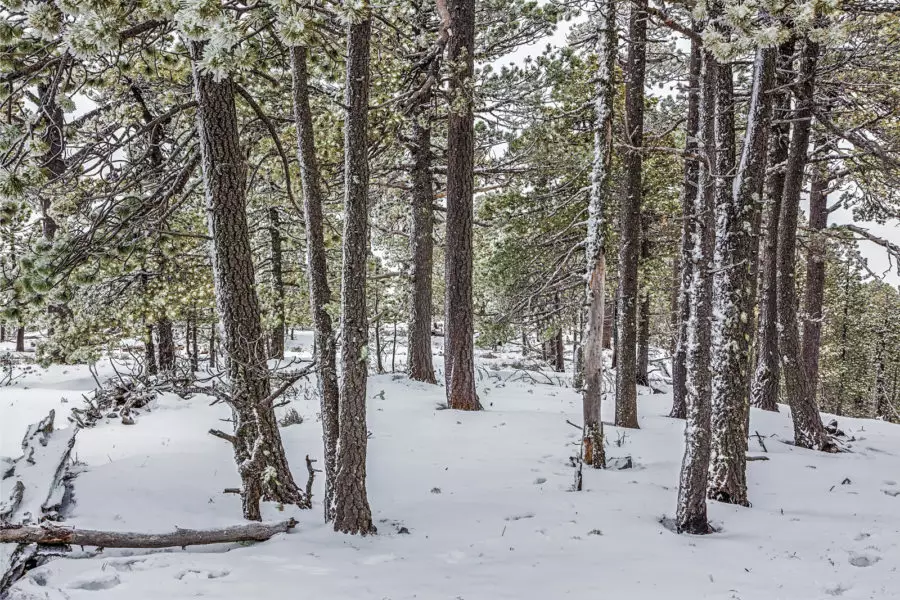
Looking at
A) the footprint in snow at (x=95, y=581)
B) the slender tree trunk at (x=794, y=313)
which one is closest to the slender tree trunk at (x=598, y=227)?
the slender tree trunk at (x=794, y=313)

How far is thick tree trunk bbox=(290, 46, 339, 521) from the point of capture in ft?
15.5

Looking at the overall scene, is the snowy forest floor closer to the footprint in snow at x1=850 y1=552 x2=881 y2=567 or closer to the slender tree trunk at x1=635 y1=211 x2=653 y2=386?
the footprint in snow at x1=850 y1=552 x2=881 y2=567

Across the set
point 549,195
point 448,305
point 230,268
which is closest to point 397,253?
point 549,195

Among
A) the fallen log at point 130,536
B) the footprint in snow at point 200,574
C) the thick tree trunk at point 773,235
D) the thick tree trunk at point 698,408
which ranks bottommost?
the footprint in snow at point 200,574

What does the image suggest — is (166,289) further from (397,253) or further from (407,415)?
(397,253)

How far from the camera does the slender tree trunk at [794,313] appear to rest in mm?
8102

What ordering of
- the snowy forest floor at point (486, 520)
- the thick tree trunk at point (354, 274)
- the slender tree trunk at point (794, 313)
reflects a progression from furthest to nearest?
1. the slender tree trunk at point (794, 313)
2. the thick tree trunk at point (354, 274)
3. the snowy forest floor at point (486, 520)

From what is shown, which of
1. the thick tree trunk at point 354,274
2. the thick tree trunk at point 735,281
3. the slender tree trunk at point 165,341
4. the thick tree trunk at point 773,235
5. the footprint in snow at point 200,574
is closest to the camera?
the footprint in snow at point 200,574

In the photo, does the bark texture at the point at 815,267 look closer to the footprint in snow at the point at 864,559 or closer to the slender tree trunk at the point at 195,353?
the footprint in snow at the point at 864,559

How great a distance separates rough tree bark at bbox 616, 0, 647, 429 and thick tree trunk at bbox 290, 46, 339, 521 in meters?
5.05

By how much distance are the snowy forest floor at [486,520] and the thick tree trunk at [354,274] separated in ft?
2.38

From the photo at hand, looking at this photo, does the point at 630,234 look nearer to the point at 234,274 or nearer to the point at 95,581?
the point at 234,274

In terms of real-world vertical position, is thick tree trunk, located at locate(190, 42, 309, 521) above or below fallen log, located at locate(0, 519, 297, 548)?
above

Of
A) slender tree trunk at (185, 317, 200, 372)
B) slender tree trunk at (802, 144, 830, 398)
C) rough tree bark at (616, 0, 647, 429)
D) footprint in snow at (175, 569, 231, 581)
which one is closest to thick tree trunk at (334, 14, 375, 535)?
footprint in snow at (175, 569, 231, 581)
